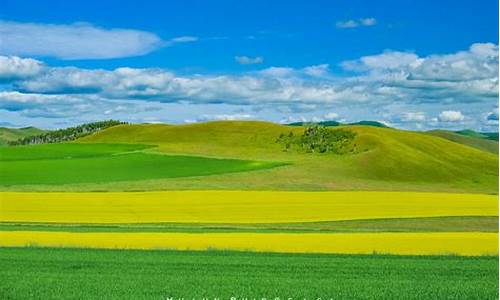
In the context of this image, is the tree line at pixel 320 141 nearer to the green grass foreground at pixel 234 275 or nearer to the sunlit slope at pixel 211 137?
the sunlit slope at pixel 211 137

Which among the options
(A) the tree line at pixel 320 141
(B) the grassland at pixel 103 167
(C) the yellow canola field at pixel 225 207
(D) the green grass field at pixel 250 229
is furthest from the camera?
(A) the tree line at pixel 320 141

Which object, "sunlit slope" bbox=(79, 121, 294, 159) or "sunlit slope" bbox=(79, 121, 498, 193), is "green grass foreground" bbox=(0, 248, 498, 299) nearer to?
"sunlit slope" bbox=(79, 121, 498, 193)

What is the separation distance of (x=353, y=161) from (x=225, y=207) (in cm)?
4504

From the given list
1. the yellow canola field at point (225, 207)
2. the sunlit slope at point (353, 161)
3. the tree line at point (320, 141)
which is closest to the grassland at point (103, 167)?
the sunlit slope at point (353, 161)

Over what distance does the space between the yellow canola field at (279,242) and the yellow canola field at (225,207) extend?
368 inches

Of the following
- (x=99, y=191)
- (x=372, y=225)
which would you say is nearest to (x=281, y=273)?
(x=372, y=225)

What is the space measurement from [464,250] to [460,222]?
44.6 feet

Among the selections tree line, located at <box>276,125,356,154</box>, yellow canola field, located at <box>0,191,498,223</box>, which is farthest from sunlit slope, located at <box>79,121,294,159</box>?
yellow canola field, located at <box>0,191,498,223</box>

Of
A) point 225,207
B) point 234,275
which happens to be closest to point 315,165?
point 225,207

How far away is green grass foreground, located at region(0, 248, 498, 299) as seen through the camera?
16.2 meters

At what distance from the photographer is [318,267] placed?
21484mm

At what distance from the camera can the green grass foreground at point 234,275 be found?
16.2 m

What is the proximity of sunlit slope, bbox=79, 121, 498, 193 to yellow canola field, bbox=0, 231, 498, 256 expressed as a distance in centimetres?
3029

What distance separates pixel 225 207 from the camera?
153 ft
